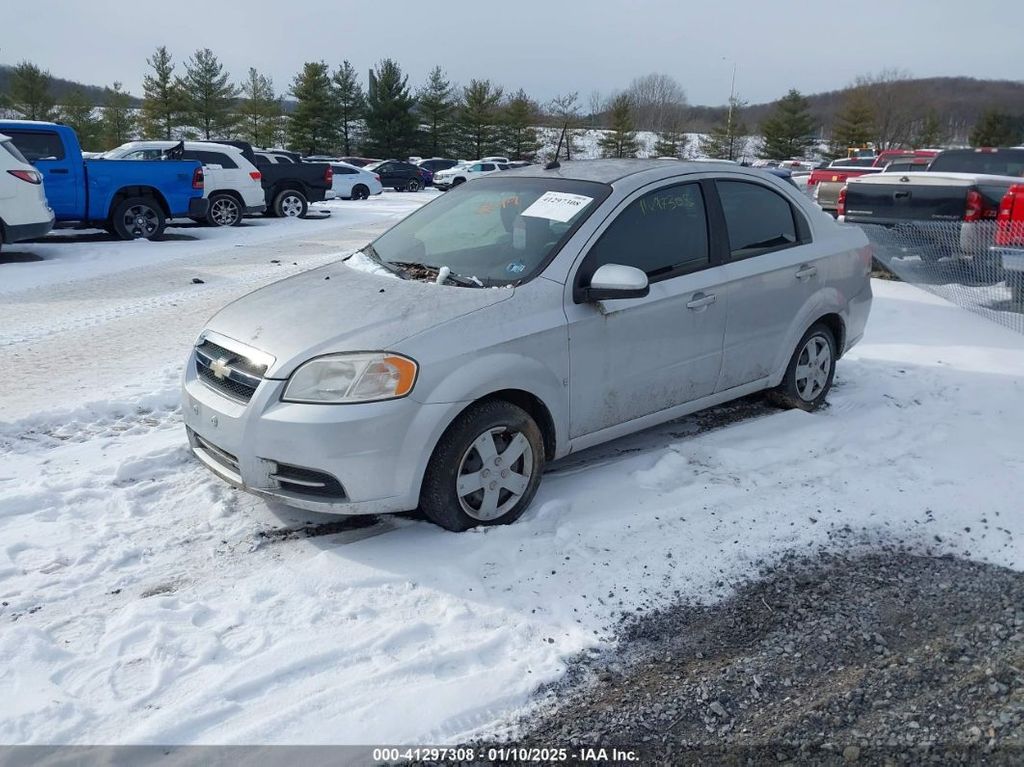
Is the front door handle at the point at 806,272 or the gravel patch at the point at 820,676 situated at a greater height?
the front door handle at the point at 806,272

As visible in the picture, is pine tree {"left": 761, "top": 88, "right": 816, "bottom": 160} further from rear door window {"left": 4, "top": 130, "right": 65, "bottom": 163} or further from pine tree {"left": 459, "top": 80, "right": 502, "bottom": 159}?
rear door window {"left": 4, "top": 130, "right": 65, "bottom": 163}

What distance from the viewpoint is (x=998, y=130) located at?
6638 centimetres

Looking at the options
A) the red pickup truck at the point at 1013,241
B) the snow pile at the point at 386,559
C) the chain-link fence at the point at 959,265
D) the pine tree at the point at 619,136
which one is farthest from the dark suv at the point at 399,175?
the snow pile at the point at 386,559

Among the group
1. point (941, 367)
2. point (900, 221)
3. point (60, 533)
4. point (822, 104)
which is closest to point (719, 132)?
point (822, 104)

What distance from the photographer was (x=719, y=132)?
227ft

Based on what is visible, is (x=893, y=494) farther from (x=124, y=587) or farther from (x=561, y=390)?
(x=124, y=587)

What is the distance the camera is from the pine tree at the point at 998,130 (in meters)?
66.2

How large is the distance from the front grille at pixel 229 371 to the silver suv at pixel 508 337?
1cm

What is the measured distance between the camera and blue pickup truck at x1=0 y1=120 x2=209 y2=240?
13.6m

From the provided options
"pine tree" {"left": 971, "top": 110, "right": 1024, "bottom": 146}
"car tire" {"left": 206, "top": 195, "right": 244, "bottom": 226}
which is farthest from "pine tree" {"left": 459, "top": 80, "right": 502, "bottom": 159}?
"car tire" {"left": 206, "top": 195, "right": 244, "bottom": 226}

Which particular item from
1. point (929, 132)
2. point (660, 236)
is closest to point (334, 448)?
point (660, 236)

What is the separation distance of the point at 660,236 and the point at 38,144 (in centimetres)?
1259

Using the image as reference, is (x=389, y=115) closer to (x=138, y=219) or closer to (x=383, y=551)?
(x=138, y=219)

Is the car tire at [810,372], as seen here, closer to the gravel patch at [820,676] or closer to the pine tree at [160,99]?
the gravel patch at [820,676]
